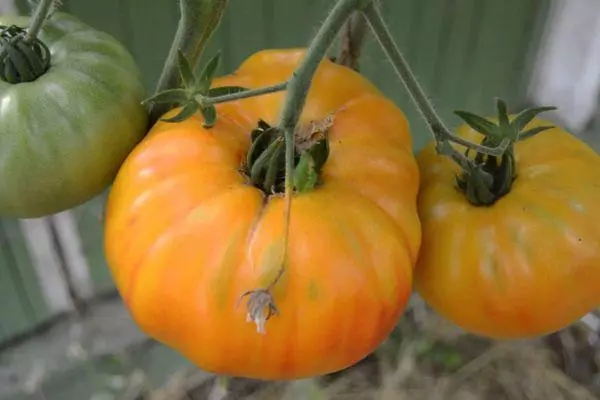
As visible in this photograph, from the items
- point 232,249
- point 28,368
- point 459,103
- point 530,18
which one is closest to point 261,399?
point 28,368

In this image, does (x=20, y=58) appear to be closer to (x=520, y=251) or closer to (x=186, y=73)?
(x=186, y=73)

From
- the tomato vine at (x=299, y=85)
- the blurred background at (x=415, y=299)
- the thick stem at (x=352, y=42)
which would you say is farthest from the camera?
the blurred background at (x=415, y=299)

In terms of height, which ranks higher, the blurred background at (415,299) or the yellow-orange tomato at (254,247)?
the yellow-orange tomato at (254,247)

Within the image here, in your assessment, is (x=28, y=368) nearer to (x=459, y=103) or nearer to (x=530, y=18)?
(x=459, y=103)

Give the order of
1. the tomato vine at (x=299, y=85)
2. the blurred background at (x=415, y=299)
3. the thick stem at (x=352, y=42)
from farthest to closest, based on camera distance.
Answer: the blurred background at (x=415, y=299) < the thick stem at (x=352, y=42) < the tomato vine at (x=299, y=85)

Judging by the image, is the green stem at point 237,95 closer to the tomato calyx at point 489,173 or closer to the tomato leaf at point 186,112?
the tomato leaf at point 186,112

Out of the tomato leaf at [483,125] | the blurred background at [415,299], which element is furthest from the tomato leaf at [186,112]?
the blurred background at [415,299]

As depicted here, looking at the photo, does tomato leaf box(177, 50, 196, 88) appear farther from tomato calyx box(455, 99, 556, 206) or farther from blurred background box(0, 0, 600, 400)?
blurred background box(0, 0, 600, 400)
